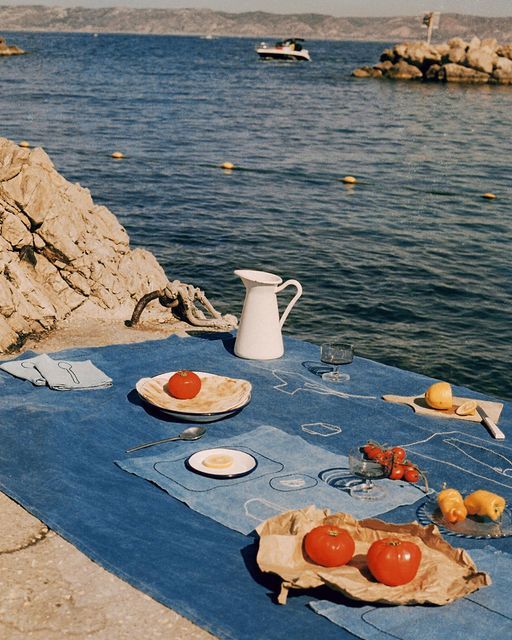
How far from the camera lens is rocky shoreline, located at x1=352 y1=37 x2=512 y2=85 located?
320 feet

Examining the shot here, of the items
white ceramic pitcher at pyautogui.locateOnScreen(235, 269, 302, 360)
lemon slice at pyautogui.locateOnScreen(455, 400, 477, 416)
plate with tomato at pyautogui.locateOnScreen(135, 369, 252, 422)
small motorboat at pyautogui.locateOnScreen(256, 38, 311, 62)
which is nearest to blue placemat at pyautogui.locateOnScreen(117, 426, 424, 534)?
plate with tomato at pyautogui.locateOnScreen(135, 369, 252, 422)

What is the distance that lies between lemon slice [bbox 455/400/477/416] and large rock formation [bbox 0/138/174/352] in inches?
198

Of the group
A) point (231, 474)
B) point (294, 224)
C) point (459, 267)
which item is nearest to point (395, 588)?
point (231, 474)

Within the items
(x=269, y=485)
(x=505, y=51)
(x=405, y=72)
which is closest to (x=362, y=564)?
(x=269, y=485)

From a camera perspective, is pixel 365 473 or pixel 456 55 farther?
pixel 456 55

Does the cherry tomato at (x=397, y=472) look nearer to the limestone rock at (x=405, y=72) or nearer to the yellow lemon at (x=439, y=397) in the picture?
the yellow lemon at (x=439, y=397)

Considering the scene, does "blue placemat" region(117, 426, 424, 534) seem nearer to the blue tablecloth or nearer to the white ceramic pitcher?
the blue tablecloth

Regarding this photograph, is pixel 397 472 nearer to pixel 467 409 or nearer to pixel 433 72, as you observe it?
Answer: pixel 467 409

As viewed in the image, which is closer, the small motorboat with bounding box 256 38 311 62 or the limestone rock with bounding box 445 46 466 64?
the limestone rock with bounding box 445 46 466 64

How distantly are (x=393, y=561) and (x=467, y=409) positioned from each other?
12.2 ft

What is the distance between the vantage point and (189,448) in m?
8.04

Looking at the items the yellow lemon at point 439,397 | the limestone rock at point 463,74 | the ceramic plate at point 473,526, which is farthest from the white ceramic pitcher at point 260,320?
the limestone rock at point 463,74

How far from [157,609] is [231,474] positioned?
1.67 m

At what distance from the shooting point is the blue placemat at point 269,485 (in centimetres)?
706
